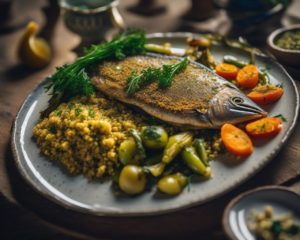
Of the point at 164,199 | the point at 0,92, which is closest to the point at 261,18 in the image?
the point at 164,199

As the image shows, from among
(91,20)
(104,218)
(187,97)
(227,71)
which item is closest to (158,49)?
(227,71)

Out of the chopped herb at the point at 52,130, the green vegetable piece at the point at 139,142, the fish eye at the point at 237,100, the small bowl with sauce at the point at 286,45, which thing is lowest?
the chopped herb at the point at 52,130

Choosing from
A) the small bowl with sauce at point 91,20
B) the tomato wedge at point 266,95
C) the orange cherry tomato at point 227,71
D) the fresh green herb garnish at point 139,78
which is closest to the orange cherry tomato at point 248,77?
the orange cherry tomato at point 227,71

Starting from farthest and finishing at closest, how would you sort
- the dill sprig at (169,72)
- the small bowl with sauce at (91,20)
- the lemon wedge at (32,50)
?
the small bowl with sauce at (91,20), the lemon wedge at (32,50), the dill sprig at (169,72)

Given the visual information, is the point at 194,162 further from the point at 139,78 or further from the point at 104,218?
the point at 139,78

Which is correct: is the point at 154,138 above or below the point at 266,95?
below

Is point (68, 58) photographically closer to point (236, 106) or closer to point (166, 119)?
point (166, 119)

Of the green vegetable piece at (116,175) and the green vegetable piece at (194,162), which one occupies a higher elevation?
the green vegetable piece at (194,162)

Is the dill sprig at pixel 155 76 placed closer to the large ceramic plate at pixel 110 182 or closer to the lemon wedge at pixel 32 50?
the large ceramic plate at pixel 110 182
